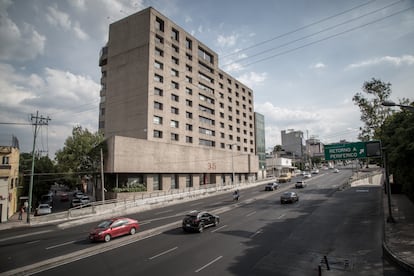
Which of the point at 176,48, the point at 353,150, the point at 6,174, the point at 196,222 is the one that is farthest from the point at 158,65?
the point at 353,150

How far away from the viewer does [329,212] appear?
25.5 metres

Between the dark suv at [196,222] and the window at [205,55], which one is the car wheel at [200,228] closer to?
the dark suv at [196,222]

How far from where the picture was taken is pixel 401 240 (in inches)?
586

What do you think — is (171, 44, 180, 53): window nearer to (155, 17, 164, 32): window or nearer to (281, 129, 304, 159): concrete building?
(155, 17, 164, 32): window

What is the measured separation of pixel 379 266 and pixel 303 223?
938 cm

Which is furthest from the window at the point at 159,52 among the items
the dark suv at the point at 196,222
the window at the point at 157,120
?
the dark suv at the point at 196,222

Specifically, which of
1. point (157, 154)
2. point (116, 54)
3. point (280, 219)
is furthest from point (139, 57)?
point (280, 219)

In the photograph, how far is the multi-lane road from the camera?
11.8 meters

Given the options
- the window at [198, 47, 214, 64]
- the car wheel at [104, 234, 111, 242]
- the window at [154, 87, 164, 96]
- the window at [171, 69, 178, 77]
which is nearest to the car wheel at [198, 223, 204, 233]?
the car wheel at [104, 234, 111, 242]

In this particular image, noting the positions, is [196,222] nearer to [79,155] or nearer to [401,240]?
[401,240]

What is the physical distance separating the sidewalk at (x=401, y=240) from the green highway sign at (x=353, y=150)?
5.38 m

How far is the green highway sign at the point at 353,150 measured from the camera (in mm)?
19125

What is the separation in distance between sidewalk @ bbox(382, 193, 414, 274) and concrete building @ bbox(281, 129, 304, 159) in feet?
473

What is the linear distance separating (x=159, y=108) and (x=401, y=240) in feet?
139
